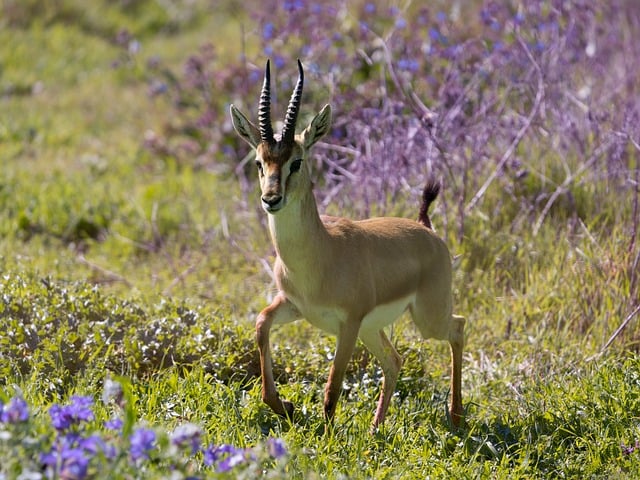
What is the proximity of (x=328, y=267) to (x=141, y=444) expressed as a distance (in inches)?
64.9

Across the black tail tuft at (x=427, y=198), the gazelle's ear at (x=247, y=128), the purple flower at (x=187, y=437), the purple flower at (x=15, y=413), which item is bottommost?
the black tail tuft at (x=427, y=198)

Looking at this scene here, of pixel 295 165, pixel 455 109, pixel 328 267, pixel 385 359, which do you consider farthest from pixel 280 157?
pixel 455 109

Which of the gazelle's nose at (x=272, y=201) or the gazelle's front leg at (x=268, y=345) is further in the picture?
the gazelle's front leg at (x=268, y=345)

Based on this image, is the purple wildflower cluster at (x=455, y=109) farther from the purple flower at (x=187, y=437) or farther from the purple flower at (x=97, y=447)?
the purple flower at (x=97, y=447)

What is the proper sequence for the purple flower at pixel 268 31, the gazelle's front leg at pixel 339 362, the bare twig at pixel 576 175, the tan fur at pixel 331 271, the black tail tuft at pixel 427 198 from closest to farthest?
the tan fur at pixel 331 271
the gazelle's front leg at pixel 339 362
the black tail tuft at pixel 427 198
the bare twig at pixel 576 175
the purple flower at pixel 268 31

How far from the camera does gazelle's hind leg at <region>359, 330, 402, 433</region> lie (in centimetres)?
449

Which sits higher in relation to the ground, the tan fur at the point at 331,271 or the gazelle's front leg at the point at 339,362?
the tan fur at the point at 331,271

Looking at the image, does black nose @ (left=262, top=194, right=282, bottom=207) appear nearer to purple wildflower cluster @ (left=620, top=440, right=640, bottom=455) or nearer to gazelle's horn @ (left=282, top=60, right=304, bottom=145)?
gazelle's horn @ (left=282, top=60, right=304, bottom=145)

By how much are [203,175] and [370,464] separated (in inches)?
209

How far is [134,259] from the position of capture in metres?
6.88

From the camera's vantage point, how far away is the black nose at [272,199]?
12.3 ft

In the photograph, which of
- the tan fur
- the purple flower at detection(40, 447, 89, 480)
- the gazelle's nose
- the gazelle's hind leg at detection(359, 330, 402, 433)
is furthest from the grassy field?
the gazelle's nose

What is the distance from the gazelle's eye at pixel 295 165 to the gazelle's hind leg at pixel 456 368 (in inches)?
48.9

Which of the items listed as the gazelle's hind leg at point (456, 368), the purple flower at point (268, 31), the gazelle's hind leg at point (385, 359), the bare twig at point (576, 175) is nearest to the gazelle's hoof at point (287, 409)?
Answer: the gazelle's hind leg at point (385, 359)
